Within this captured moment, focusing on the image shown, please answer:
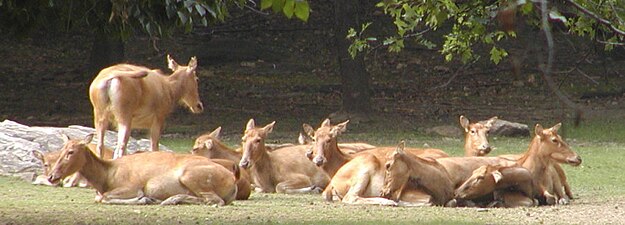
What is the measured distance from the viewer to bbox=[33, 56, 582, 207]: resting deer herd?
35.7 feet

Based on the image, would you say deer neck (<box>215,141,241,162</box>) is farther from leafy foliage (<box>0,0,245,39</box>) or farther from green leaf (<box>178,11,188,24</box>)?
green leaf (<box>178,11,188,24</box>)

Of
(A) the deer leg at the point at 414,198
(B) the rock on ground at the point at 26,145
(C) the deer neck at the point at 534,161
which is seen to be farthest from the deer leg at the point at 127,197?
(C) the deer neck at the point at 534,161

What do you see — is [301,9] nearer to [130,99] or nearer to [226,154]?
[226,154]

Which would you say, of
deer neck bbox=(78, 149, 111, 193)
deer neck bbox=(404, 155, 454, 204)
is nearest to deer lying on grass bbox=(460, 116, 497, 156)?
deer neck bbox=(404, 155, 454, 204)

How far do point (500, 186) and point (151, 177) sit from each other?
3141 mm

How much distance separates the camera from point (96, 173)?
36.1 feet

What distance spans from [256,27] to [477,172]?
66.5ft

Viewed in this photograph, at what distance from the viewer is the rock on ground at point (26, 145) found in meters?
13.7

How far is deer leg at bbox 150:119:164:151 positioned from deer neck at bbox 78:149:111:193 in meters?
3.16

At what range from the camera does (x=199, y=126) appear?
21891 mm

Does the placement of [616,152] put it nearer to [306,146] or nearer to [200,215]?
[306,146]

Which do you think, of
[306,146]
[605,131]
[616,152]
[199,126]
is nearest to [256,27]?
[199,126]

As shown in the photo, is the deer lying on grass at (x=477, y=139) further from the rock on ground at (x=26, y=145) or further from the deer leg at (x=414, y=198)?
the rock on ground at (x=26, y=145)

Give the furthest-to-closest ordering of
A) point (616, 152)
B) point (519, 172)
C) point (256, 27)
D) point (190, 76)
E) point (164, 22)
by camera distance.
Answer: point (256, 27) < point (616, 152) < point (190, 76) < point (519, 172) < point (164, 22)
